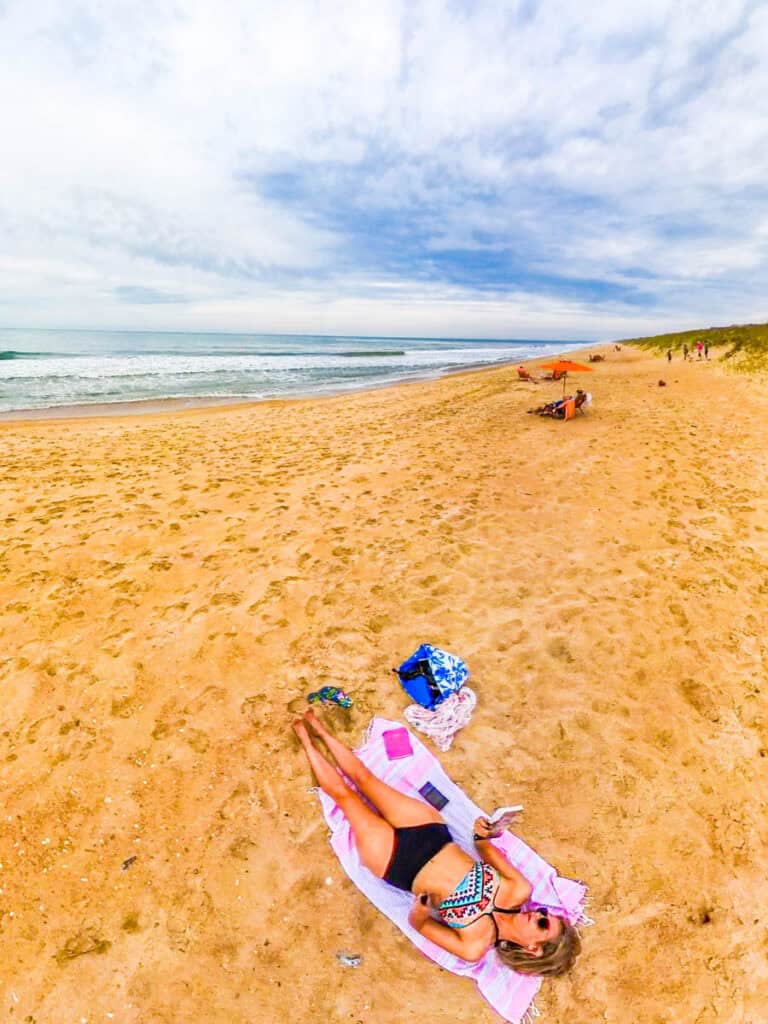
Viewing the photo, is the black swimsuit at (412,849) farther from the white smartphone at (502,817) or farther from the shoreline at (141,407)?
the shoreline at (141,407)

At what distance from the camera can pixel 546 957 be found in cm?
300

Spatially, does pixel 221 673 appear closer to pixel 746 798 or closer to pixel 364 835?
pixel 364 835

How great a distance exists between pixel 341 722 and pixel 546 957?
2.26m

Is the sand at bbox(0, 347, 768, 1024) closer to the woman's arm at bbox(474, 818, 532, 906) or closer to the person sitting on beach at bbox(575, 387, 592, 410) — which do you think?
the woman's arm at bbox(474, 818, 532, 906)

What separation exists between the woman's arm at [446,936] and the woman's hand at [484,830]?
593mm


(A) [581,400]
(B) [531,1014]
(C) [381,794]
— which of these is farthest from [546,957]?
(A) [581,400]

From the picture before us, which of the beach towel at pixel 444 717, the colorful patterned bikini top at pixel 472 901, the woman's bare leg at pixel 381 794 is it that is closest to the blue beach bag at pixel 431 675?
the beach towel at pixel 444 717

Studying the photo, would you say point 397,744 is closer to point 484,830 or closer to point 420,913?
point 484,830

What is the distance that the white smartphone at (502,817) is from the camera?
11.9 feet

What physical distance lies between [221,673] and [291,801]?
1662mm

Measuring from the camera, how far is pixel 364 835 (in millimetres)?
Answer: 3564

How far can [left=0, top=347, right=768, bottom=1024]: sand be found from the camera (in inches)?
119

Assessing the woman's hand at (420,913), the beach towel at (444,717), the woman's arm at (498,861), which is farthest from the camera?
the beach towel at (444,717)

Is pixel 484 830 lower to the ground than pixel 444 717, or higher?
lower
